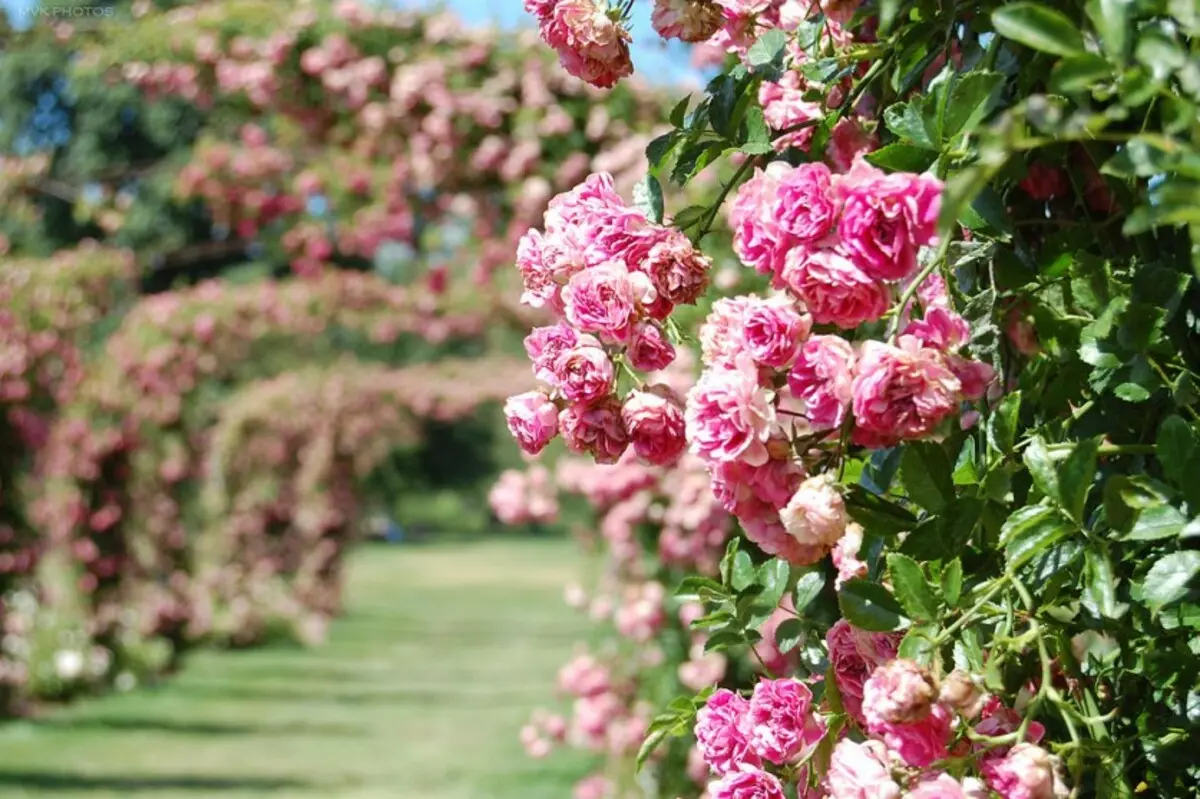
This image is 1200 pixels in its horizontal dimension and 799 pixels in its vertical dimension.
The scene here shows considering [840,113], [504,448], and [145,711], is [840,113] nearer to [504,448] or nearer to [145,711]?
[145,711]

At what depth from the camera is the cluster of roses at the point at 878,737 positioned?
1.14 m

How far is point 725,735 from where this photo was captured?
1364 millimetres

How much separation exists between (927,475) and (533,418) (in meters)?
0.36

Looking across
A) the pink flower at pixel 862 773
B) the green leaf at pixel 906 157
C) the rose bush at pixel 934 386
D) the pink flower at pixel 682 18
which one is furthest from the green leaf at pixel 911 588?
the pink flower at pixel 682 18

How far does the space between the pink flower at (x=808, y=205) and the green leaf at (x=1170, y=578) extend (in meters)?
0.37

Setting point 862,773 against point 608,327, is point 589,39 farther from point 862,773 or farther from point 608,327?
point 862,773

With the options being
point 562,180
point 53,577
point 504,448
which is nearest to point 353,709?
point 53,577

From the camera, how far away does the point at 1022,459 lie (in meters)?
→ 1.34

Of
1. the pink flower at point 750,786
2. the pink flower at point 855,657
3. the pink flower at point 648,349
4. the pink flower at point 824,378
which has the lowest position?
the pink flower at point 750,786

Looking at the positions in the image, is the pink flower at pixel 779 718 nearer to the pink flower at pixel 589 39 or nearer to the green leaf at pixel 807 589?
the green leaf at pixel 807 589

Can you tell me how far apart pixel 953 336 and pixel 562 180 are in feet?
15.6

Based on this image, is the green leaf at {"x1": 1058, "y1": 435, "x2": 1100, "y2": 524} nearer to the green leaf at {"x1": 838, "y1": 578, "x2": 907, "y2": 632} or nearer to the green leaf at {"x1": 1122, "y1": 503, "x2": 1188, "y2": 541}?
the green leaf at {"x1": 1122, "y1": 503, "x2": 1188, "y2": 541}

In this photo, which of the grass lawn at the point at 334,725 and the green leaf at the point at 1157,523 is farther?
the grass lawn at the point at 334,725

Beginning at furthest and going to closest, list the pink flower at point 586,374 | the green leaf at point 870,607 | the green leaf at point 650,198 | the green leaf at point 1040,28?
the green leaf at point 650,198 → the pink flower at point 586,374 → the green leaf at point 870,607 → the green leaf at point 1040,28
